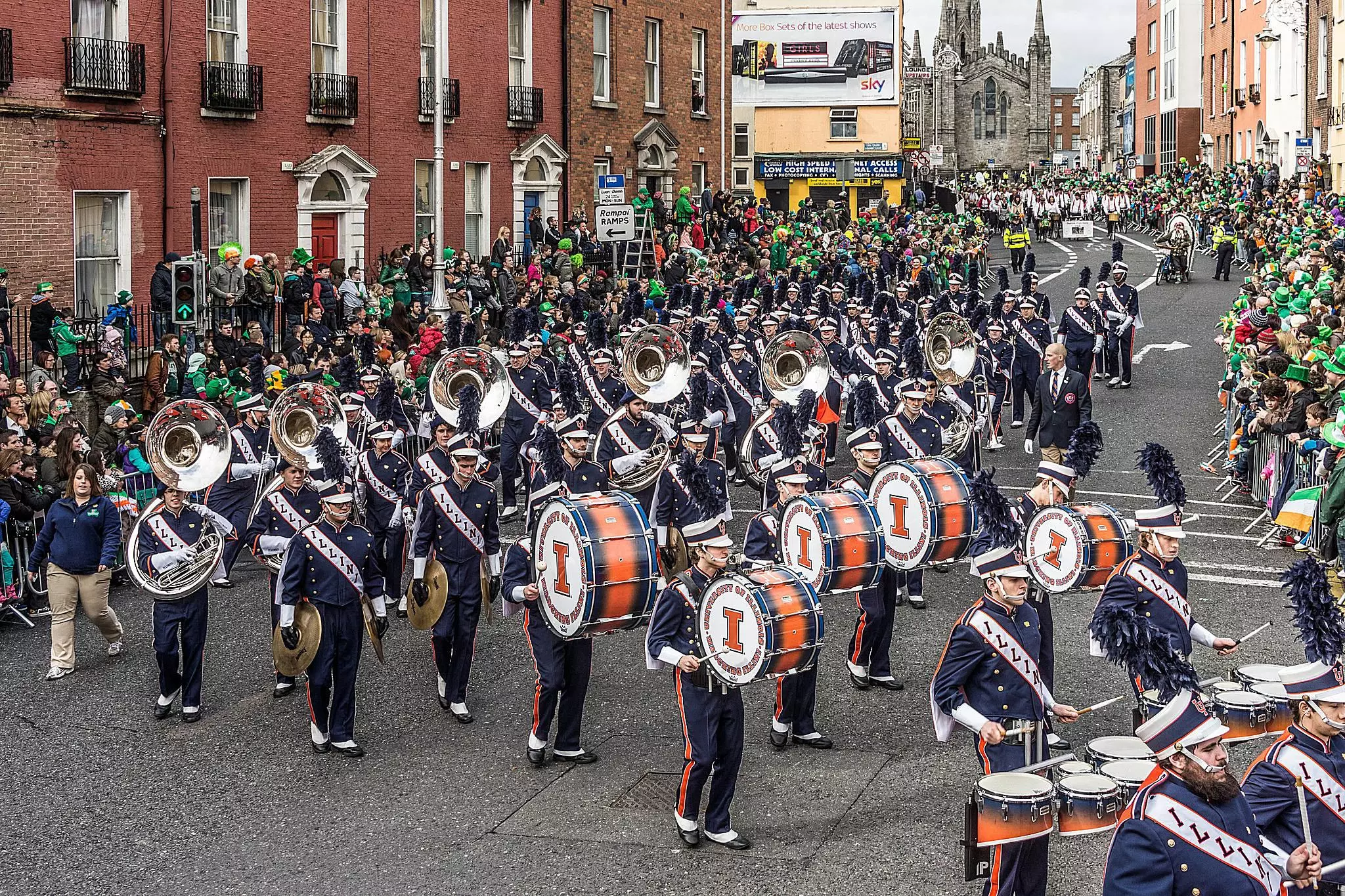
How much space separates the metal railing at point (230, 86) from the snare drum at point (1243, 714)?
21350 millimetres

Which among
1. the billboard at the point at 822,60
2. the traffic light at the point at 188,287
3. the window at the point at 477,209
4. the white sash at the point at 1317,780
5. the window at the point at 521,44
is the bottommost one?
the white sash at the point at 1317,780

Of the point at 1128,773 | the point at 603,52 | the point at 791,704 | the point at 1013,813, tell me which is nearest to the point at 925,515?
the point at 791,704

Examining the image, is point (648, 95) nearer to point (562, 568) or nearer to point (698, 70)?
point (698, 70)

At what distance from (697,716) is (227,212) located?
66.1ft

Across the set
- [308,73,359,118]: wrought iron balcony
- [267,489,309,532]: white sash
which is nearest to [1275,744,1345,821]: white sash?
[267,489,309,532]: white sash

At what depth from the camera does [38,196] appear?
76.6 feet

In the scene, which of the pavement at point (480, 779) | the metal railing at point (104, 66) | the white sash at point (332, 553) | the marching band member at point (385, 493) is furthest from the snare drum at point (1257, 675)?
the metal railing at point (104, 66)

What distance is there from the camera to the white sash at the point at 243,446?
51.7 ft

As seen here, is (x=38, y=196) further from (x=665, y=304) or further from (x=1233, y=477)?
(x=1233, y=477)

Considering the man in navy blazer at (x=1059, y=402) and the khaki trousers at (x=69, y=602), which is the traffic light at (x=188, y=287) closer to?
the khaki trousers at (x=69, y=602)

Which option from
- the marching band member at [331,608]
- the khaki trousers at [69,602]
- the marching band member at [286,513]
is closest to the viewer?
the marching band member at [331,608]

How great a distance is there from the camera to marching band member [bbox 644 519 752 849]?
939 centimetres

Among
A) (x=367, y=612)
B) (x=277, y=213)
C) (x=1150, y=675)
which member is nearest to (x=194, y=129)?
(x=277, y=213)

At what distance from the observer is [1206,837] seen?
20.8 ft
